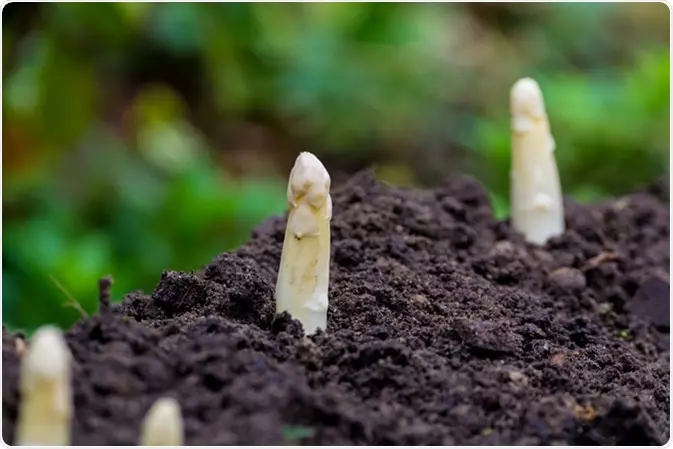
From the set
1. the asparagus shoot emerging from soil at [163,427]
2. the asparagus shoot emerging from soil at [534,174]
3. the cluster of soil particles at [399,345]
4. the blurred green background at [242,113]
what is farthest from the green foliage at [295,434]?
the blurred green background at [242,113]

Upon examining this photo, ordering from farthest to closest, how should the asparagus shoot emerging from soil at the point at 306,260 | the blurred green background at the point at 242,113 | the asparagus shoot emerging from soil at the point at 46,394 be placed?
the blurred green background at the point at 242,113 < the asparagus shoot emerging from soil at the point at 306,260 < the asparagus shoot emerging from soil at the point at 46,394

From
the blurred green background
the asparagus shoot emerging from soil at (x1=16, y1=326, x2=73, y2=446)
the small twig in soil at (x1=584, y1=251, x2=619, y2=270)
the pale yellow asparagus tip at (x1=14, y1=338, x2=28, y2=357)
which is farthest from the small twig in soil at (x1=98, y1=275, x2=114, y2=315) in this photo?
the blurred green background

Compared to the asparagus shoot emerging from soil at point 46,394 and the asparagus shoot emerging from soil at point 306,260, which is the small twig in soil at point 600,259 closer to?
the asparagus shoot emerging from soil at point 306,260

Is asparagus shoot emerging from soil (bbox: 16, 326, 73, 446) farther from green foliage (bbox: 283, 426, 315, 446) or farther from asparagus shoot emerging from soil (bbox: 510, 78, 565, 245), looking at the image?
asparagus shoot emerging from soil (bbox: 510, 78, 565, 245)

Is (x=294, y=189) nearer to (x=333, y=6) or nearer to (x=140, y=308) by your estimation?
(x=140, y=308)

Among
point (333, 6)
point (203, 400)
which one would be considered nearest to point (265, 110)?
point (333, 6)

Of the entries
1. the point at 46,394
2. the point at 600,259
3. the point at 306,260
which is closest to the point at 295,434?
the point at 46,394

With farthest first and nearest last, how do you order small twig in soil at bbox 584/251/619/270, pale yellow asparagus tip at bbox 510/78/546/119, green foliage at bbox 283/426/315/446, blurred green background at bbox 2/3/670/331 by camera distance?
blurred green background at bbox 2/3/670/331, pale yellow asparagus tip at bbox 510/78/546/119, small twig in soil at bbox 584/251/619/270, green foliage at bbox 283/426/315/446
